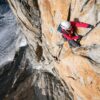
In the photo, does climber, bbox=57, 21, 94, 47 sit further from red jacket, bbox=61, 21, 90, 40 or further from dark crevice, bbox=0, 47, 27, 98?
dark crevice, bbox=0, 47, 27, 98

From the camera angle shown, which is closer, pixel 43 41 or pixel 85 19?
pixel 85 19

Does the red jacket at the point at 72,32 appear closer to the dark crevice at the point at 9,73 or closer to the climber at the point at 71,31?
the climber at the point at 71,31

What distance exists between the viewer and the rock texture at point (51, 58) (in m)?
6.99

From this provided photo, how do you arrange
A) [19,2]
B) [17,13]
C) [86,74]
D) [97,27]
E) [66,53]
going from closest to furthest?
[97,27]
[86,74]
[66,53]
[19,2]
[17,13]

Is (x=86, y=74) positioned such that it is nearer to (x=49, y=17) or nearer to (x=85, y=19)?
(x=85, y=19)

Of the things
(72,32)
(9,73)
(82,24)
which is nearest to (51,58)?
(72,32)

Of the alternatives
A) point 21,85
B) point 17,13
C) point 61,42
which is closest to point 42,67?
point 21,85

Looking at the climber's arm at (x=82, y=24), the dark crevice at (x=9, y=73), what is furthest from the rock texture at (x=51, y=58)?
the climber's arm at (x=82, y=24)

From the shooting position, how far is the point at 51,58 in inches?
423

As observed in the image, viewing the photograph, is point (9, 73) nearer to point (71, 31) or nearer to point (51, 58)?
point (51, 58)

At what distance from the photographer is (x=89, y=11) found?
22.3ft

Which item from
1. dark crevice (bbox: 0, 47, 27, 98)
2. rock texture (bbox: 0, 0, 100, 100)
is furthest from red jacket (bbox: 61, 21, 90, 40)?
dark crevice (bbox: 0, 47, 27, 98)

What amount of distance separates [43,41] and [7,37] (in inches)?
291

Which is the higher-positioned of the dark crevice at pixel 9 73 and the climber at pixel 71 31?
the climber at pixel 71 31
